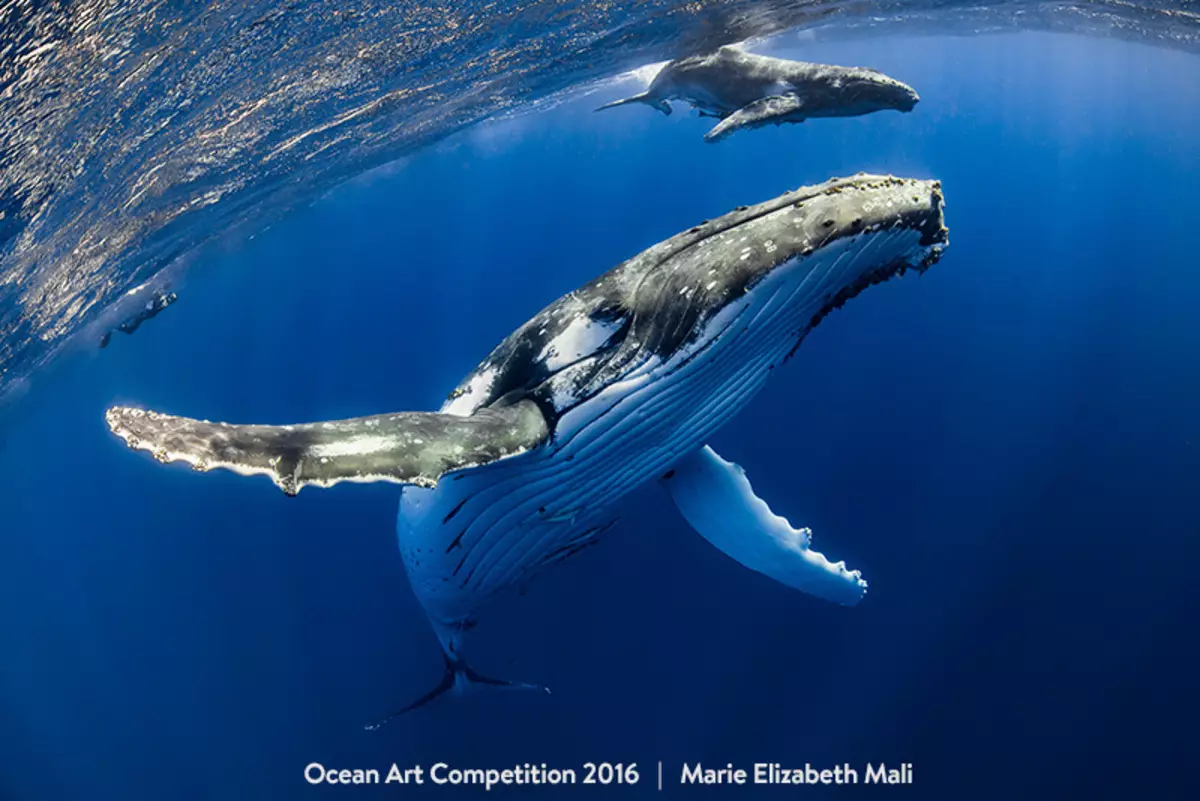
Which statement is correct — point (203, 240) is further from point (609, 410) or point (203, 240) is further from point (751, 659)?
point (609, 410)

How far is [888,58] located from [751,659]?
30369 millimetres

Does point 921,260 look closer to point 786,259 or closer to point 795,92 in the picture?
point 786,259

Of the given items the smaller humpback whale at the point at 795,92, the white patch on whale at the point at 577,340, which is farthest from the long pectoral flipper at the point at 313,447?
the smaller humpback whale at the point at 795,92

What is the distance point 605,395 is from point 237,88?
10163 mm

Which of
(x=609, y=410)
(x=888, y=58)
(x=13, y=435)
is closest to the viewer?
(x=609, y=410)

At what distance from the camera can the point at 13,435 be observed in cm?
4075

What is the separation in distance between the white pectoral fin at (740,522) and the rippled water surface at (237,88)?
7.00 m

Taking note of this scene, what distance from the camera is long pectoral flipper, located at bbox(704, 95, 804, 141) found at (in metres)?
10.1

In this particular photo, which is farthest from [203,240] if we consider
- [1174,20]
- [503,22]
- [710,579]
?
[1174,20]

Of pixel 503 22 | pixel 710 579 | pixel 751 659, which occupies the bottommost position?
pixel 751 659

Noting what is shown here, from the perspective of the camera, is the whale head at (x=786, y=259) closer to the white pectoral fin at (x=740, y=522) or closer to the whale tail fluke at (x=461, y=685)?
the white pectoral fin at (x=740, y=522)

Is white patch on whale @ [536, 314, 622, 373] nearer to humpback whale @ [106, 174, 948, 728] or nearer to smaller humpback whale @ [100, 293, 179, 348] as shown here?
humpback whale @ [106, 174, 948, 728]

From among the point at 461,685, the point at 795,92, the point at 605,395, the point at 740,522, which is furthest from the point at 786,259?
the point at 795,92

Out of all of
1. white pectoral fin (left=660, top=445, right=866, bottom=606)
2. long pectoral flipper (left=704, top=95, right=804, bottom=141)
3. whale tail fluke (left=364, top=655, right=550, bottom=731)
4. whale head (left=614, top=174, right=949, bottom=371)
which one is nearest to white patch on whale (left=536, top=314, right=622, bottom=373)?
whale head (left=614, top=174, right=949, bottom=371)
